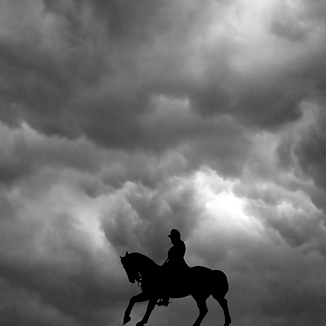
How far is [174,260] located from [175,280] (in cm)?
98

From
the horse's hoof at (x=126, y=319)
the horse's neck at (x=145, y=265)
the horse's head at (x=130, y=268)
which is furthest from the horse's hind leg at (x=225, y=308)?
the horse's hoof at (x=126, y=319)

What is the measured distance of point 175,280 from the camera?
23.2 metres

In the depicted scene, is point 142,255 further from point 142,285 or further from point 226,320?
point 226,320

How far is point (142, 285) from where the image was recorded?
75.4 ft

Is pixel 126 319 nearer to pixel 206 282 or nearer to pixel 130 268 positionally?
pixel 130 268

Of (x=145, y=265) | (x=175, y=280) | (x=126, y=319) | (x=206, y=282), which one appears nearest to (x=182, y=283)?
(x=175, y=280)

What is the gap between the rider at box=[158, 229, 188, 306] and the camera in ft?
75.8

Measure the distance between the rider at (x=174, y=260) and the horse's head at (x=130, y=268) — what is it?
1406mm

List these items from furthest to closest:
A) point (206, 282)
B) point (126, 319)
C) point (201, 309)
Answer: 1. point (206, 282)
2. point (201, 309)
3. point (126, 319)

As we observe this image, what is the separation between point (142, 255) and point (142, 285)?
4.69ft

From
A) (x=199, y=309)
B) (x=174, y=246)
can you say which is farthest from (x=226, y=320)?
(x=174, y=246)

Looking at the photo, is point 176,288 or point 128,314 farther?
point 176,288

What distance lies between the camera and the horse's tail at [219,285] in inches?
928

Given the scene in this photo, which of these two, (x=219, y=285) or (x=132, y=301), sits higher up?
(x=219, y=285)
